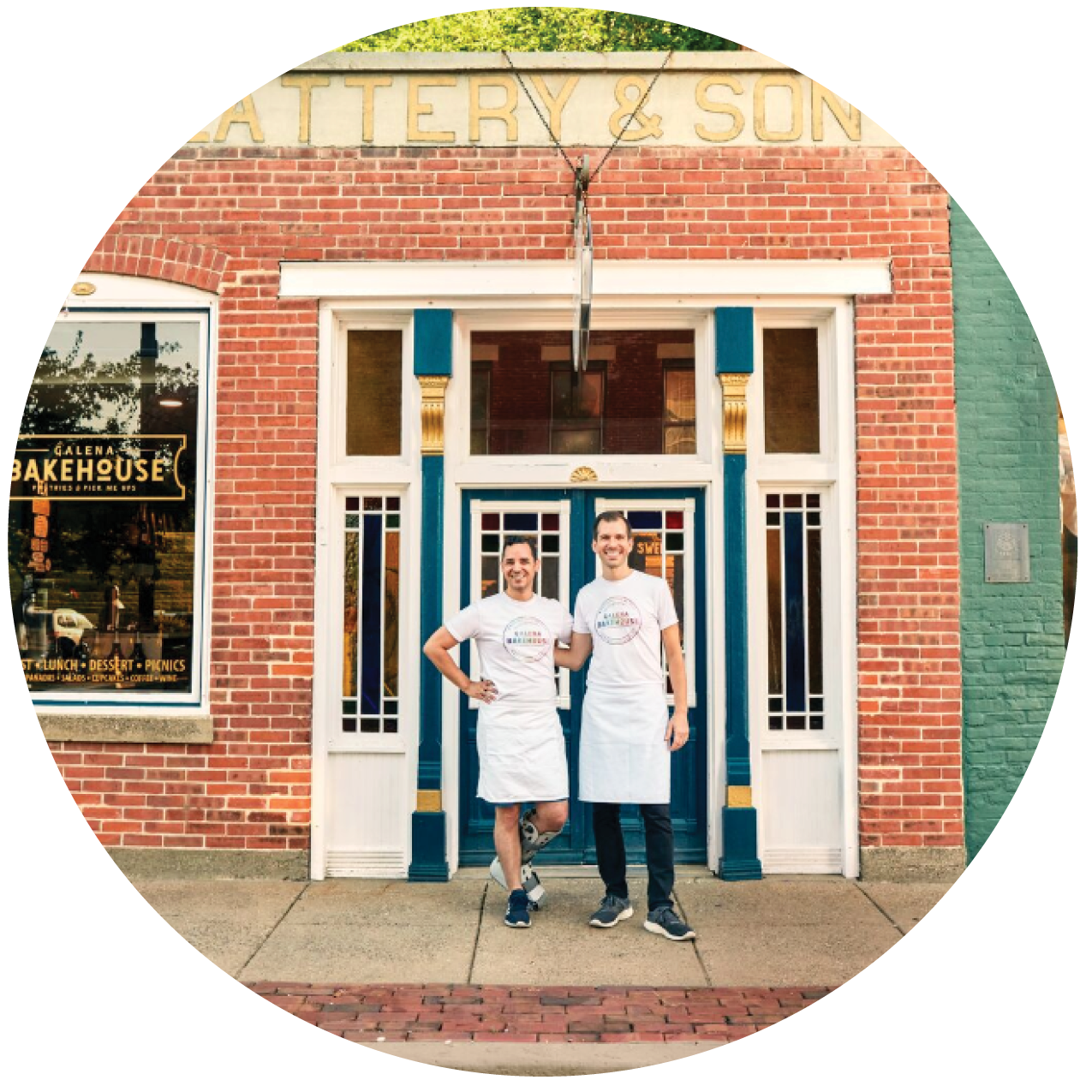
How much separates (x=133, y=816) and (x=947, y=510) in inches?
184

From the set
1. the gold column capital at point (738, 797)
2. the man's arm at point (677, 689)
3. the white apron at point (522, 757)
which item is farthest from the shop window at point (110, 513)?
the gold column capital at point (738, 797)

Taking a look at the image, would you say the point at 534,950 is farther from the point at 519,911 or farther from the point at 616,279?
the point at 616,279

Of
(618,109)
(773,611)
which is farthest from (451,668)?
(618,109)

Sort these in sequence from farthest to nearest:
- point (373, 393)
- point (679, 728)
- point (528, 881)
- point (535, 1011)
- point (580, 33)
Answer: point (580, 33)
point (373, 393)
point (528, 881)
point (679, 728)
point (535, 1011)

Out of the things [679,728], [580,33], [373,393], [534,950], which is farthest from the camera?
[580,33]

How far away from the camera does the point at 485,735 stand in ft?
17.4

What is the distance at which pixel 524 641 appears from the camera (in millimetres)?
5277

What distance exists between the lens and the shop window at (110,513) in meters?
5.94

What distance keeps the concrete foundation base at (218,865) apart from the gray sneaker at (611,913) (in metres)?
1.68

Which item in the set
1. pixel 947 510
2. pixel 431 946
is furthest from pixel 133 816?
pixel 947 510

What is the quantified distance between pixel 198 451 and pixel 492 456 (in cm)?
157

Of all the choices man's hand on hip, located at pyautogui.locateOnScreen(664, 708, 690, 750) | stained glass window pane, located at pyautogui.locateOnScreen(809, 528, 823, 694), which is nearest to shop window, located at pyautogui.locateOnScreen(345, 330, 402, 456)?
man's hand on hip, located at pyautogui.locateOnScreen(664, 708, 690, 750)

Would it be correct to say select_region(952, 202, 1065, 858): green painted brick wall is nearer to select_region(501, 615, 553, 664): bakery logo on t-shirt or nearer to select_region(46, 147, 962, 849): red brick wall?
select_region(46, 147, 962, 849): red brick wall

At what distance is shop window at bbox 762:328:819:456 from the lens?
618 centimetres
